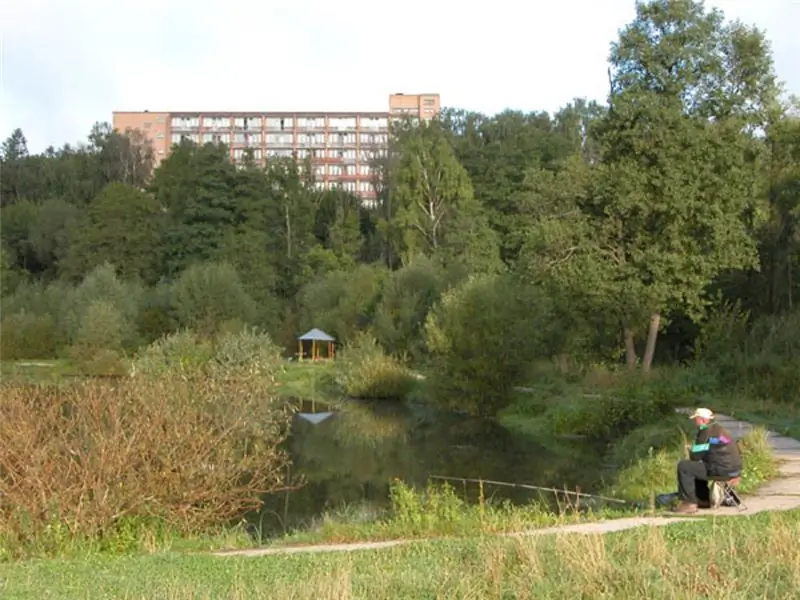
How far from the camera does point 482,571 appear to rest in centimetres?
773

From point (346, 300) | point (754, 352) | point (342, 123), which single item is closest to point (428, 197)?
point (346, 300)

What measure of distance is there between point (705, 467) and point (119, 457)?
6.88 metres

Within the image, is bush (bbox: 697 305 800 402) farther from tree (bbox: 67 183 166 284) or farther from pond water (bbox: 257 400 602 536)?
tree (bbox: 67 183 166 284)

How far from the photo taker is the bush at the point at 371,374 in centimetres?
3844

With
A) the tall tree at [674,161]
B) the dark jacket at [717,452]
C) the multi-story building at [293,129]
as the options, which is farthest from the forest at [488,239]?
the multi-story building at [293,129]

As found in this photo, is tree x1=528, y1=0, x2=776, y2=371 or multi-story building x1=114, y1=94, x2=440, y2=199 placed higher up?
multi-story building x1=114, y1=94, x2=440, y2=199

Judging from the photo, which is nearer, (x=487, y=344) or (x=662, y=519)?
(x=662, y=519)

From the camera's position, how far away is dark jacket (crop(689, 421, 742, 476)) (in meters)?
11.3

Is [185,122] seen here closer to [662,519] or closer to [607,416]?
[607,416]

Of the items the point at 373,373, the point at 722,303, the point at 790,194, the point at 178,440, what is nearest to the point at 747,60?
the point at 790,194

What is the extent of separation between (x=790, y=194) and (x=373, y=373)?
1649 cm

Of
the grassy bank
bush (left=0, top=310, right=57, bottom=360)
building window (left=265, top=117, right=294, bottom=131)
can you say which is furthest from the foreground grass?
building window (left=265, top=117, right=294, bottom=131)

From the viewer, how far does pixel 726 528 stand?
368 inches

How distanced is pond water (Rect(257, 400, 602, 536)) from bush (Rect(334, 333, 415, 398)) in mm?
4898
